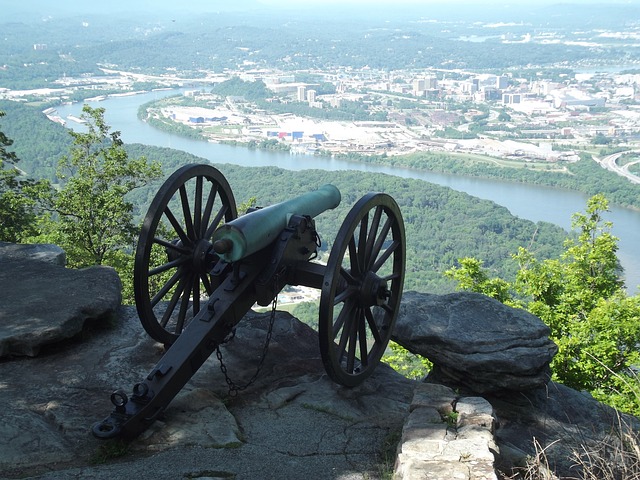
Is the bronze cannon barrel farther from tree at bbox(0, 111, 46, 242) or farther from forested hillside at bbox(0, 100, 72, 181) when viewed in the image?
forested hillside at bbox(0, 100, 72, 181)

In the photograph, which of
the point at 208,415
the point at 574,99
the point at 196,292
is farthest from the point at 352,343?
the point at 574,99

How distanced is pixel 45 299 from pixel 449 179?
42427 millimetres

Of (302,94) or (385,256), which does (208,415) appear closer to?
(385,256)

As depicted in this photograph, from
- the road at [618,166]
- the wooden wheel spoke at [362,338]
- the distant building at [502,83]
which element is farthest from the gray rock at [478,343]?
the distant building at [502,83]

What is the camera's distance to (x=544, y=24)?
179m

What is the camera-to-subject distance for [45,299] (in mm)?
5984

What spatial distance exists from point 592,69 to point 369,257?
11375cm

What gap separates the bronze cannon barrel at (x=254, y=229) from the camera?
460 centimetres

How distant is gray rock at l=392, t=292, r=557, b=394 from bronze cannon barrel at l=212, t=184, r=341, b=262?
127 centimetres

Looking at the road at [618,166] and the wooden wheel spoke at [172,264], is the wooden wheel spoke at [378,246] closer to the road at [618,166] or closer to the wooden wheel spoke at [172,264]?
the wooden wheel spoke at [172,264]

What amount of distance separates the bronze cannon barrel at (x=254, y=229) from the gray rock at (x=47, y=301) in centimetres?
166

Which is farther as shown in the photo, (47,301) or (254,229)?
(47,301)

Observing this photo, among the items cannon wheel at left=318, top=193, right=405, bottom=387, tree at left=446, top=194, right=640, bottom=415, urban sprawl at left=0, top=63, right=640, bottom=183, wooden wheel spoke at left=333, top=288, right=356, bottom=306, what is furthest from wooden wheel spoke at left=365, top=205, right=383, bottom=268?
urban sprawl at left=0, top=63, right=640, bottom=183

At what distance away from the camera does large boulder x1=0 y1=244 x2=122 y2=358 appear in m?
5.45
